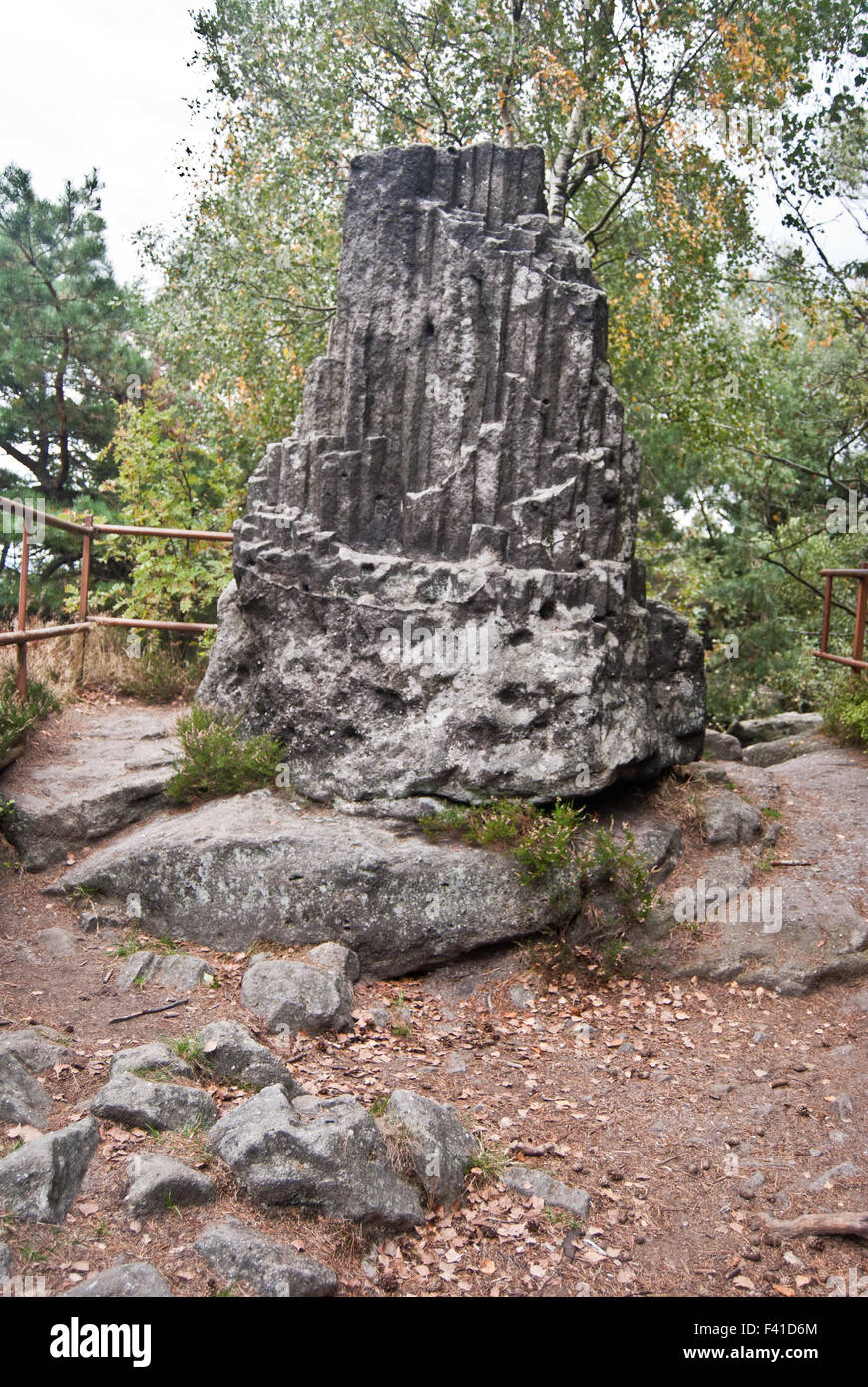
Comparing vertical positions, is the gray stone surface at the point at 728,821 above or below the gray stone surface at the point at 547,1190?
above

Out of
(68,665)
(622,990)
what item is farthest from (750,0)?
(622,990)

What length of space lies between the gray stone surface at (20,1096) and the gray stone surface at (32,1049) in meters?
0.13

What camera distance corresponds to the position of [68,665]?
31.4 feet

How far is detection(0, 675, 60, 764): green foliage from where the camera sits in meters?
7.33

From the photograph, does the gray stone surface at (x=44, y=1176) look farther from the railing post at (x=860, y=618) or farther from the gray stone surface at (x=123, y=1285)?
the railing post at (x=860, y=618)

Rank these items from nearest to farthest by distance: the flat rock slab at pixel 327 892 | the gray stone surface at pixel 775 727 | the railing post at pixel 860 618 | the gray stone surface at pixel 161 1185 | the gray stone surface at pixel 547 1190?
1. the gray stone surface at pixel 161 1185
2. the gray stone surface at pixel 547 1190
3. the flat rock slab at pixel 327 892
4. the railing post at pixel 860 618
5. the gray stone surface at pixel 775 727

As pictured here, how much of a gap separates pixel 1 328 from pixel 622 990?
1402 cm

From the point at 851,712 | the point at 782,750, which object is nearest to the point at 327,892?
the point at 851,712

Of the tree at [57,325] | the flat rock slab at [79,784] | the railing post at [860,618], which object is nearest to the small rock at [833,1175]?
the flat rock slab at [79,784]

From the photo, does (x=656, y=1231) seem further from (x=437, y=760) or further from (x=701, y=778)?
(x=701, y=778)

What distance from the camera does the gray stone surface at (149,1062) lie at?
4.52 m

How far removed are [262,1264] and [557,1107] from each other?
6.69 ft

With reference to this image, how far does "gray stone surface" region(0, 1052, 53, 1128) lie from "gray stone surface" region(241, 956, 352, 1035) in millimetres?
1424

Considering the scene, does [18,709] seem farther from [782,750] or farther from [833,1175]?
[782,750]
